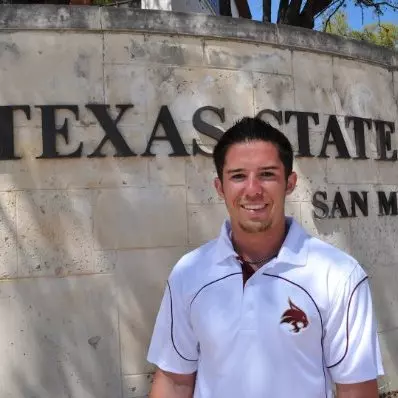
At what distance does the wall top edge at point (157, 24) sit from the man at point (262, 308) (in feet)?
7.61

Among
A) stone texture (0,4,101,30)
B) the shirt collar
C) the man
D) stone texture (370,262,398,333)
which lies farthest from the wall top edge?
the shirt collar

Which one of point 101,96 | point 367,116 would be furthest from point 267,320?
point 367,116

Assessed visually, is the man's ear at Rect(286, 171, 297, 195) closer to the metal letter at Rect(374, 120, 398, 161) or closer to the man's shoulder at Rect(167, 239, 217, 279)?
the man's shoulder at Rect(167, 239, 217, 279)

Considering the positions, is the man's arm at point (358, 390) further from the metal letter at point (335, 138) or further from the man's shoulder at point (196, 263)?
the metal letter at point (335, 138)

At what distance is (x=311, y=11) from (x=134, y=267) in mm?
6181

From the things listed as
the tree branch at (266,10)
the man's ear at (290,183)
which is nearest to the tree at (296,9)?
the tree branch at (266,10)

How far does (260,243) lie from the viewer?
189 cm

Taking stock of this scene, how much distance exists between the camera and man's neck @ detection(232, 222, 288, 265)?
6.16ft

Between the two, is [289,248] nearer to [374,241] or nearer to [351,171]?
[351,171]

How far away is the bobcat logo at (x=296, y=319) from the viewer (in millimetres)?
1670

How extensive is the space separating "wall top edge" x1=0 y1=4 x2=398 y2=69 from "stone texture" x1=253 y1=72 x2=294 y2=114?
26cm

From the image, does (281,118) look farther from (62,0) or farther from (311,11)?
(311,11)

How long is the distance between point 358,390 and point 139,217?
2393 millimetres

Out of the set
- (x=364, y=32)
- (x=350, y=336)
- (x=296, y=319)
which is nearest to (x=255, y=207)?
(x=296, y=319)
